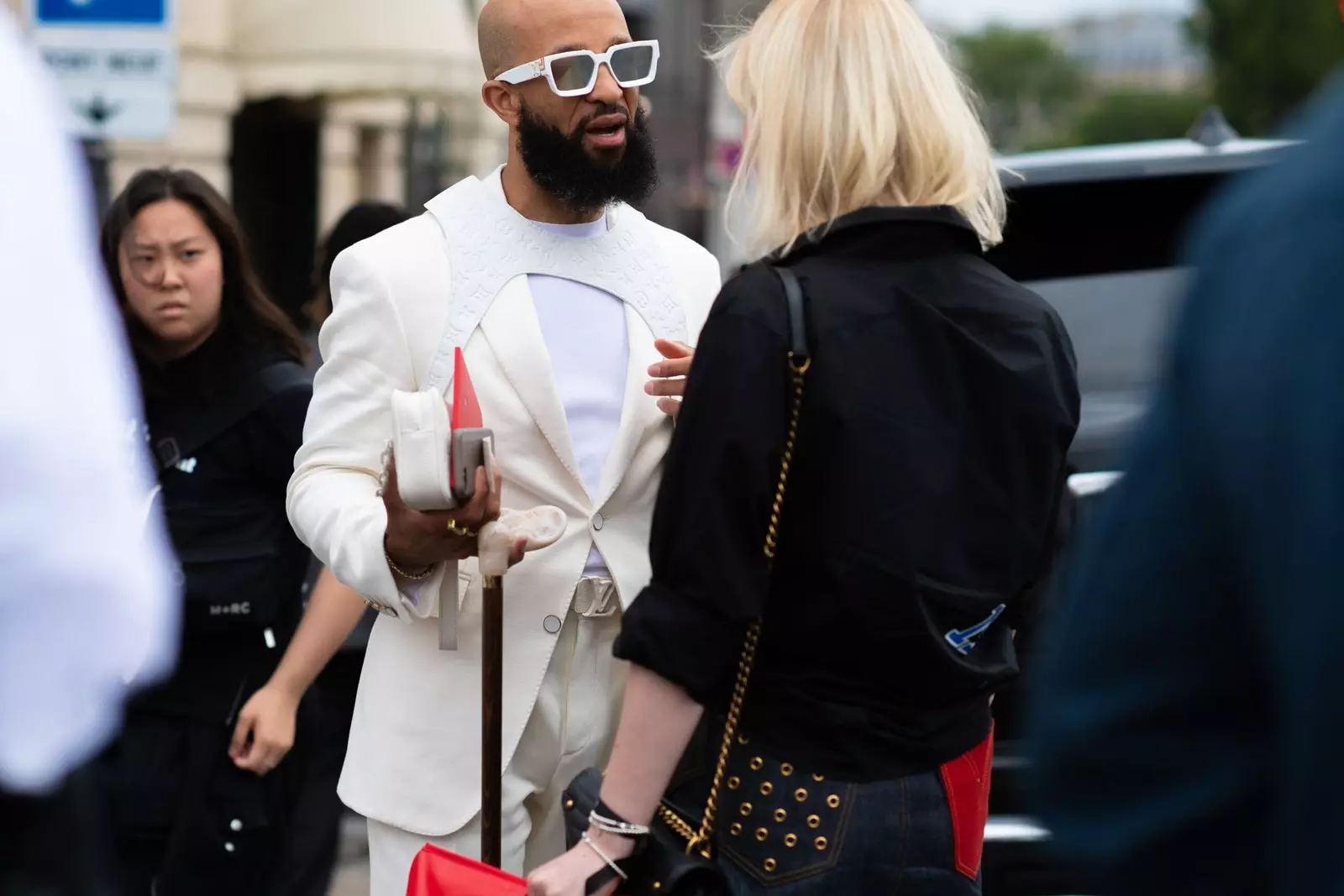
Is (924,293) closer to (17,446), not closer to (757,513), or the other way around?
(757,513)

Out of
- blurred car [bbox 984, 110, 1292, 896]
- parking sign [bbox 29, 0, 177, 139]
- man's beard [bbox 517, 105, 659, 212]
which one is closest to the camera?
man's beard [bbox 517, 105, 659, 212]

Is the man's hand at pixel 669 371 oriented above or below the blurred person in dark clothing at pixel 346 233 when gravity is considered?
above

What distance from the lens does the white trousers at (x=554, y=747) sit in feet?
9.71

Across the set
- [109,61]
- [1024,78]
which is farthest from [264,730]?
[1024,78]

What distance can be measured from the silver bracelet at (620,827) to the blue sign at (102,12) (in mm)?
5702

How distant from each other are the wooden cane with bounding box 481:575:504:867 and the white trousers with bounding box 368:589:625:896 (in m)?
0.15

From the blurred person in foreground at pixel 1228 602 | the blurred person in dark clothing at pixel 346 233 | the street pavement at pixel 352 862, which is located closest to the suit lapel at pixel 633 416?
the blurred person in foreground at pixel 1228 602

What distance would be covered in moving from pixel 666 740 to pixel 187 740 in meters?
1.87

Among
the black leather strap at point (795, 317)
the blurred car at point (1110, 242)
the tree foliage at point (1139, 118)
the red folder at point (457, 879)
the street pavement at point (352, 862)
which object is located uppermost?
the black leather strap at point (795, 317)

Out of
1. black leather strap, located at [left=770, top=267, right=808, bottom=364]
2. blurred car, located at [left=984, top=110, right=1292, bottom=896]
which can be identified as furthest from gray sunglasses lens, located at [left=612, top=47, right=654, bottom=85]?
blurred car, located at [left=984, top=110, right=1292, bottom=896]

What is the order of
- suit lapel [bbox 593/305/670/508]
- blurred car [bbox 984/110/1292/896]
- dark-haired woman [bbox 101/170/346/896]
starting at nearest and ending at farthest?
1. suit lapel [bbox 593/305/670/508]
2. dark-haired woman [bbox 101/170/346/896]
3. blurred car [bbox 984/110/1292/896]

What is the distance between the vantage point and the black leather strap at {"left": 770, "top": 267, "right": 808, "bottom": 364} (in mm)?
2271

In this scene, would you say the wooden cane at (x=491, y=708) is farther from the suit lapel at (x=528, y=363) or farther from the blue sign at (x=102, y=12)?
the blue sign at (x=102, y=12)

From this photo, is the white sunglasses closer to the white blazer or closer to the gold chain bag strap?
the white blazer
